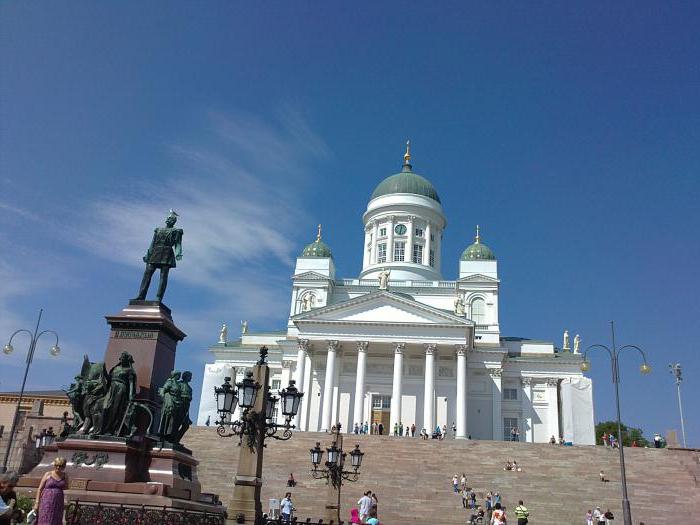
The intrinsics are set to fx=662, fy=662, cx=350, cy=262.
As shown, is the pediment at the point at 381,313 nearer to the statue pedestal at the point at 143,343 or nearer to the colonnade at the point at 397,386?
the colonnade at the point at 397,386

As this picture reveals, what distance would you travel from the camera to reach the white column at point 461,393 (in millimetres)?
47906

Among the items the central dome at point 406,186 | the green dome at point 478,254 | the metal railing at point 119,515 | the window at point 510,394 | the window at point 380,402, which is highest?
the central dome at point 406,186

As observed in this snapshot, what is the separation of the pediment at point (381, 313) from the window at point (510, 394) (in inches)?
364

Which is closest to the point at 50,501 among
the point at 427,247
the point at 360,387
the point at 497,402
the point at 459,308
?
the point at 360,387

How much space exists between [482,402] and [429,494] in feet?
83.8

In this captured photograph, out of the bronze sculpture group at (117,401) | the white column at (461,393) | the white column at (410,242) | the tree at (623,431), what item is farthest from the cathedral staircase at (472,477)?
the tree at (623,431)

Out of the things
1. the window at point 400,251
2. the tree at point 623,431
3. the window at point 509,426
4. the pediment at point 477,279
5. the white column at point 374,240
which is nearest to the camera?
the window at point 509,426

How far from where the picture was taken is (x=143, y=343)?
12.7 metres

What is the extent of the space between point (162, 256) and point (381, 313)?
37732 mm

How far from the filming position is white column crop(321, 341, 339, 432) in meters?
48.5

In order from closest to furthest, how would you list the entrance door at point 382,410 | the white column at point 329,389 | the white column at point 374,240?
1. the white column at point 329,389
2. the entrance door at point 382,410
3. the white column at point 374,240

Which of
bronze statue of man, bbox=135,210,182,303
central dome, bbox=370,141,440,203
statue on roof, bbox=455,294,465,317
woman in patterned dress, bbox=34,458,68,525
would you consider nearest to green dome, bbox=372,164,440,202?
central dome, bbox=370,141,440,203

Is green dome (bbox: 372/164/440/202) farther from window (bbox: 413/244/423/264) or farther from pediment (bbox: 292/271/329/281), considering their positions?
pediment (bbox: 292/271/329/281)

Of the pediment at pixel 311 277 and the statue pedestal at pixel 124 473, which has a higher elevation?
the pediment at pixel 311 277
